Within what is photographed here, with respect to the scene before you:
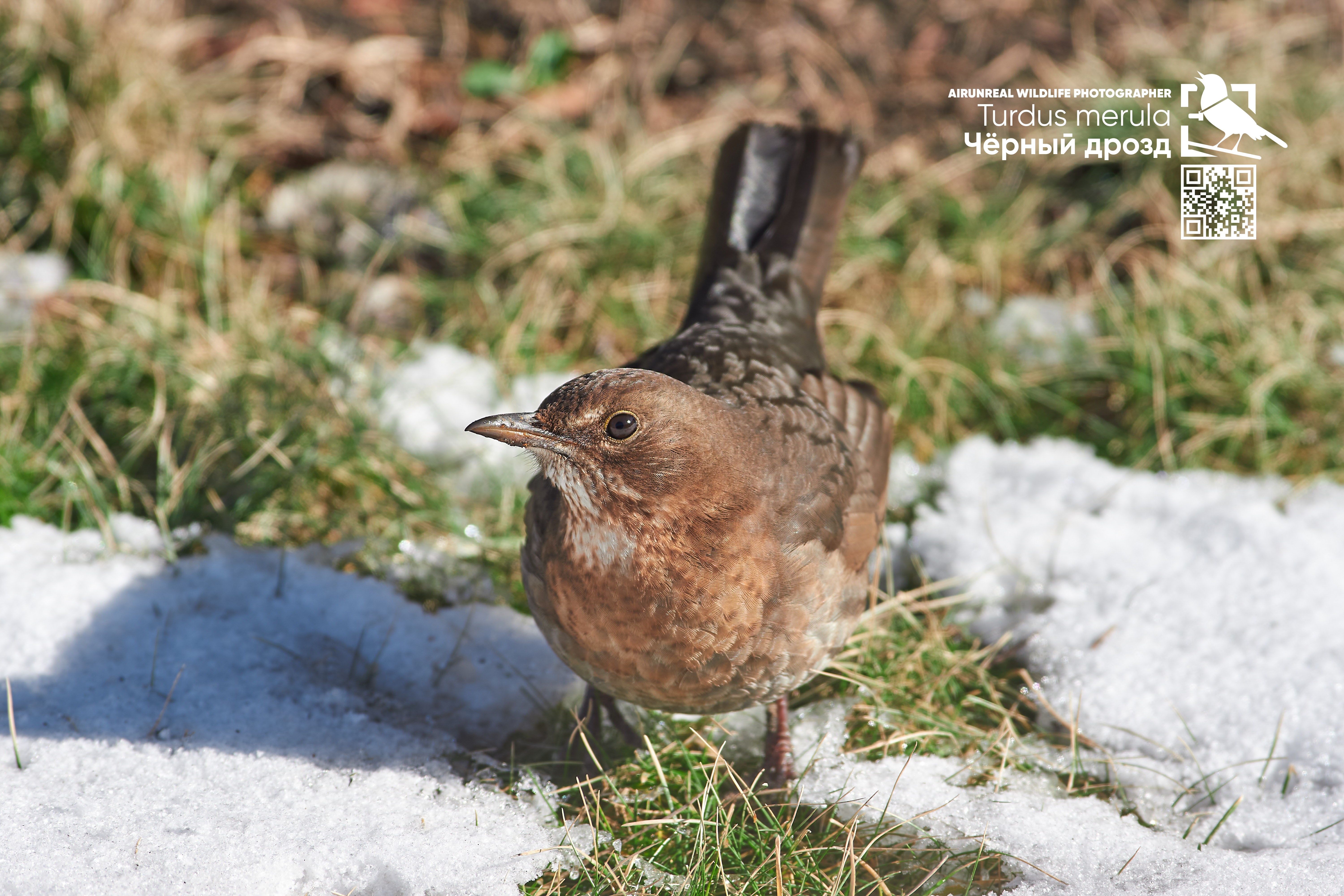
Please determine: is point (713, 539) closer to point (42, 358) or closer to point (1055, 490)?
point (1055, 490)

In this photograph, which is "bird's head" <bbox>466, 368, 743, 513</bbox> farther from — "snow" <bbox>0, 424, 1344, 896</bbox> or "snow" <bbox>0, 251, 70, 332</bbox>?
"snow" <bbox>0, 251, 70, 332</bbox>

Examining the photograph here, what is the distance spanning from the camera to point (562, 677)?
3.57 metres

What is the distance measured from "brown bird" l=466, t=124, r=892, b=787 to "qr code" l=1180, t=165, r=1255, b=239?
2.92m

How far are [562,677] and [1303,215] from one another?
167 inches

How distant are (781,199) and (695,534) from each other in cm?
178

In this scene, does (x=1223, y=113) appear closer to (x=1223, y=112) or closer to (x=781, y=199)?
(x=1223, y=112)

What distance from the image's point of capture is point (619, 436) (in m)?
2.77

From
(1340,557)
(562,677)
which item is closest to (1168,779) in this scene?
(1340,557)

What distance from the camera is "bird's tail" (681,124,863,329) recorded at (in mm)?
4004

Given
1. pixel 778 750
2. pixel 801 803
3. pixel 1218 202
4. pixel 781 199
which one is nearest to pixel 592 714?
pixel 778 750

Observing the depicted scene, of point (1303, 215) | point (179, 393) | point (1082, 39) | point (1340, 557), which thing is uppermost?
point (1082, 39)

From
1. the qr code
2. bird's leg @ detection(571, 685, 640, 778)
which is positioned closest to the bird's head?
bird's leg @ detection(571, 685, 640, 778)

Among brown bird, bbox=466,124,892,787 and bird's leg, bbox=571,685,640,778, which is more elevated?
brown bird, bbox=466,124,892,787

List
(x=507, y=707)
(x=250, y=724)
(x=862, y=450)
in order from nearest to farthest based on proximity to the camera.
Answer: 1. (x=250, y=724)
2. (x=507, y=707)
3. (x=862, y=450)
